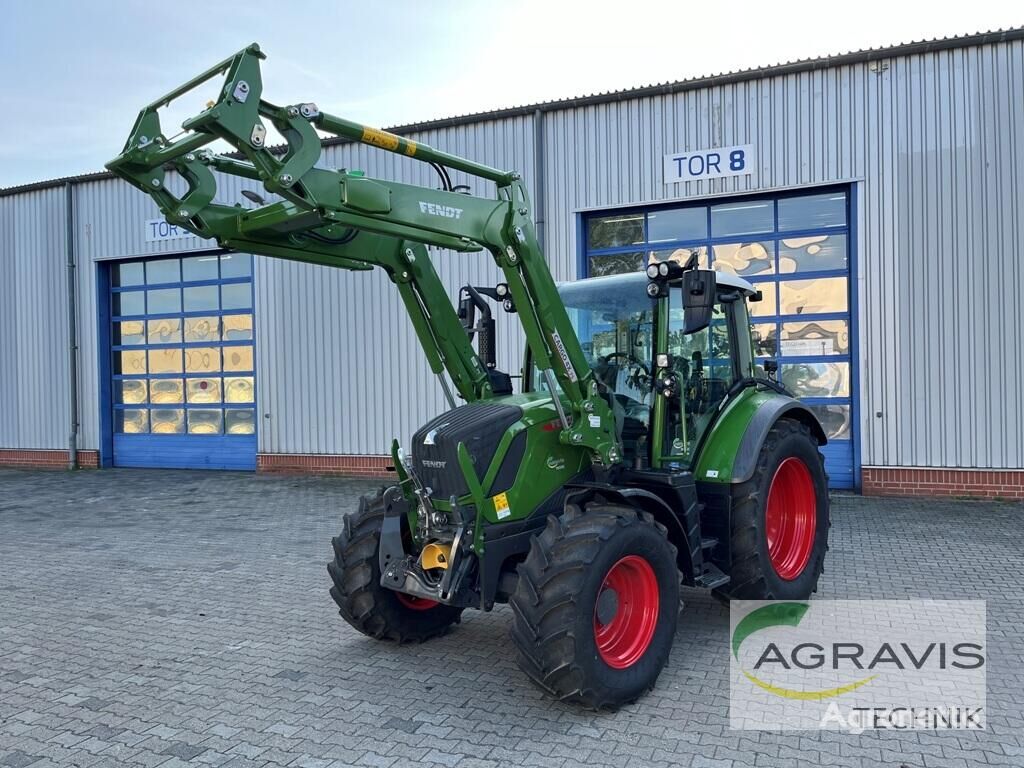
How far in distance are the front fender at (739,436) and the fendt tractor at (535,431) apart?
15 millimetres

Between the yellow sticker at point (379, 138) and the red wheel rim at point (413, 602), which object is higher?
the yellow sticker at point (379, 138)

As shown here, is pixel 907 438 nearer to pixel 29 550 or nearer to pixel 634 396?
pixel 634 396

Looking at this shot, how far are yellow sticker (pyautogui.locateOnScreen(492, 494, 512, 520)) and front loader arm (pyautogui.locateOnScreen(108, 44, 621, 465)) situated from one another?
467 millimetres

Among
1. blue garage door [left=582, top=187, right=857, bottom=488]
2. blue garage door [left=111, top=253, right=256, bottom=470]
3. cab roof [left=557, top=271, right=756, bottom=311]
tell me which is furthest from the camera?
blue garage door [left=111, top=253, right=256, bottom=470]

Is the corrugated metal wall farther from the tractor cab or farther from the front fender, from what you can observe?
the front fender

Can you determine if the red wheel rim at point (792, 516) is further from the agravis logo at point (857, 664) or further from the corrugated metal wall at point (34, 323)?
the corrugated metal wall at point (34, 323)

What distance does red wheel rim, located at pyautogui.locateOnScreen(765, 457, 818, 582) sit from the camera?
5.96 metres

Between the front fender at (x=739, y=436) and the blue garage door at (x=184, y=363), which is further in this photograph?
the blue garage door at (x=184, y=363)

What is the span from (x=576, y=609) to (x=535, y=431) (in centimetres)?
115

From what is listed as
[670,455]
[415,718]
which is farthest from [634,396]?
[415,718]

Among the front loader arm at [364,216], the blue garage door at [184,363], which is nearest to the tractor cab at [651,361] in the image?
the front loader arm at [364,216]

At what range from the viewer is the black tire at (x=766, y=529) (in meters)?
5.14

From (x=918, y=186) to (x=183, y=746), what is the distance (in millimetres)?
9763

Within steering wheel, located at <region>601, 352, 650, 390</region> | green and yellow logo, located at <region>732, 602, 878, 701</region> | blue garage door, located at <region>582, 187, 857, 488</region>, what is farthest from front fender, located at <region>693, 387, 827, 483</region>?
blue garage door, located at <region>582, 187, 857, 488</region>
